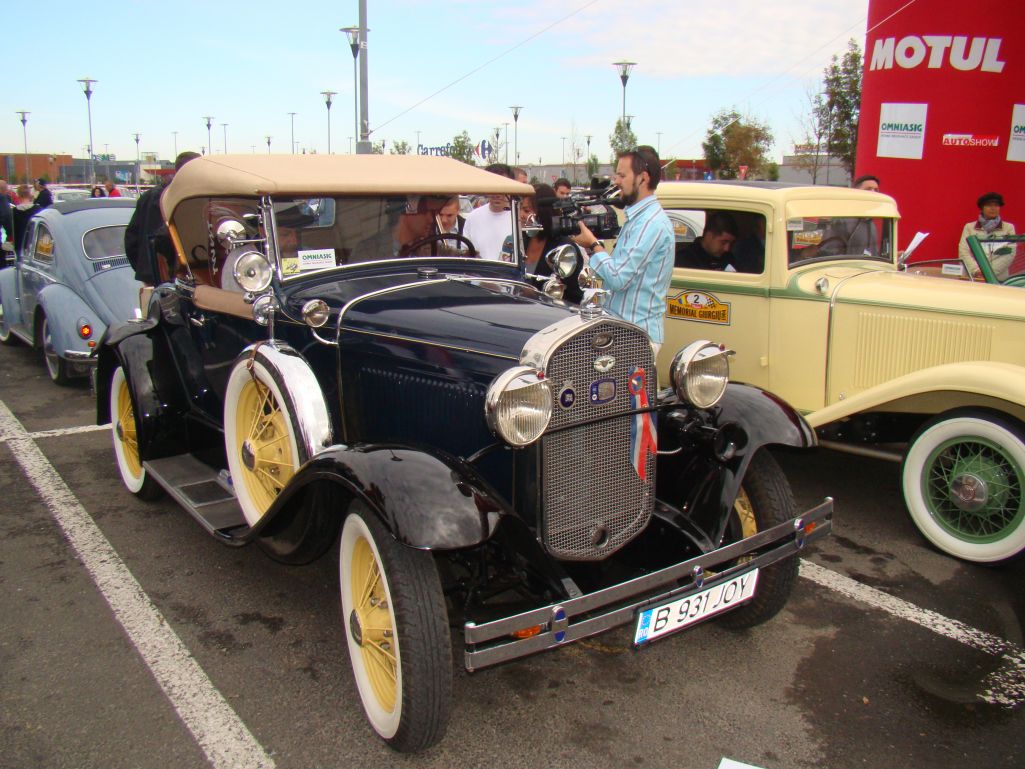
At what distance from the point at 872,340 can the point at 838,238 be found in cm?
85

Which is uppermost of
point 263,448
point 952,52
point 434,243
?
point 952,52

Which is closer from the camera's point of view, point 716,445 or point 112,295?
point 716,445

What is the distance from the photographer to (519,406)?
2361 millimetres

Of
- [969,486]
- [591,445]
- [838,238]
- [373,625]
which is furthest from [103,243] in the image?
[969,486]

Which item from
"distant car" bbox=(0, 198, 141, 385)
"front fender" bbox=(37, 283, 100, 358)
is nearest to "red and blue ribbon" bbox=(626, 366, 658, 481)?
"distant car" bbox=(0, 198, 141, 385)

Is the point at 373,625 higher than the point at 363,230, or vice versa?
the point at 363,230

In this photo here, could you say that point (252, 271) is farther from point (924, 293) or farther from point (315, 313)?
point (924, 293)

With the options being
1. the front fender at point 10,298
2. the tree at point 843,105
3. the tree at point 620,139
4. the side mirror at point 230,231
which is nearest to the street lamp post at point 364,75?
the front fender at point 10,298

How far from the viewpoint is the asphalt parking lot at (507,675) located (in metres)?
2.50

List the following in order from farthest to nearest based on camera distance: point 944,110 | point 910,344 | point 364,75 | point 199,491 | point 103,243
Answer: point 364,75
point 944,110
point 103,243
point 910,344
point 199,491

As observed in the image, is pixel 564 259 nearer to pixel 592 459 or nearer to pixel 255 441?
pixel 592 459

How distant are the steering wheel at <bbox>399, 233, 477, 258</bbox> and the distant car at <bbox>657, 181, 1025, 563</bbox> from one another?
1781 millimetres

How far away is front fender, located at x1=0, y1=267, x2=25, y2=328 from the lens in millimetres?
8164

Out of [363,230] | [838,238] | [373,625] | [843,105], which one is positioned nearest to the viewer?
[373,625]
